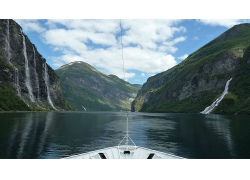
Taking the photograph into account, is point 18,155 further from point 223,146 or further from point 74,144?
point 223,146

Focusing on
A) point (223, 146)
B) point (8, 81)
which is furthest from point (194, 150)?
point (8, 81)

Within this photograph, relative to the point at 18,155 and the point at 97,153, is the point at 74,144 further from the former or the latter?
the point at 97,153

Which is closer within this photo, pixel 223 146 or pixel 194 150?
pixel 194 150

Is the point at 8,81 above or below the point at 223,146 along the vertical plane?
above

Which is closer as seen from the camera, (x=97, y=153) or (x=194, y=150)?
(x=97, y=153)
